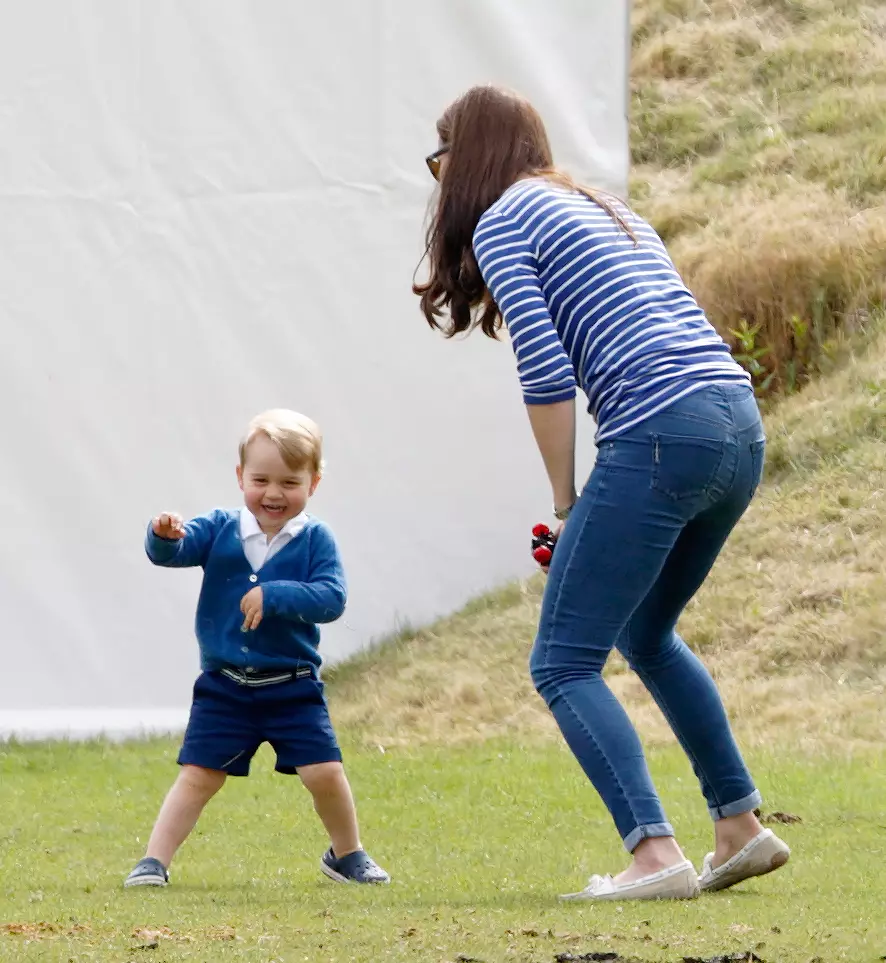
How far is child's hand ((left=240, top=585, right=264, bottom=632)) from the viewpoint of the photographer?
3.80 meters

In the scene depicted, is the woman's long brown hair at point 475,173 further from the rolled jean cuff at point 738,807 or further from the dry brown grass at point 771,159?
the dry brown grass at point 771,159

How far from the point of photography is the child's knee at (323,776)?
13.2 feet

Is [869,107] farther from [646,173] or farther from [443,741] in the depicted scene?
[443,741]

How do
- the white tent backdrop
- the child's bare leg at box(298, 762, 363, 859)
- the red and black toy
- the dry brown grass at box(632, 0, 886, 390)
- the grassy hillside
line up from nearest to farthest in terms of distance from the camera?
the red and black toy, the child's bare leg at box(298, 762, 363, 859), the grassy hillside, the white tent backdrop, the dry brown grass at box(632, 0, 886, 390)

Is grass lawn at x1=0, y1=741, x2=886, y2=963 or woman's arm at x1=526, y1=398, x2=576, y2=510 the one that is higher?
woman's arm at x1=526, y1=398, x2=576, y2=510

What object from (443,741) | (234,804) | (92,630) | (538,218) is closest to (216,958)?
(538,218)

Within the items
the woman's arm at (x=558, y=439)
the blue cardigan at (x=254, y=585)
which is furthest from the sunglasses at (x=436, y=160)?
the blue cardigan at (x=254, y=585)

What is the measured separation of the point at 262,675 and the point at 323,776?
28 centimetres

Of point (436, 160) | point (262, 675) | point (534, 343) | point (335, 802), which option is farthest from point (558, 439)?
point (335, 802)

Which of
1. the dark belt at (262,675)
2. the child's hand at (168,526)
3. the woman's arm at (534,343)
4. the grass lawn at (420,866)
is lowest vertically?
the grass lawn at (420,866)

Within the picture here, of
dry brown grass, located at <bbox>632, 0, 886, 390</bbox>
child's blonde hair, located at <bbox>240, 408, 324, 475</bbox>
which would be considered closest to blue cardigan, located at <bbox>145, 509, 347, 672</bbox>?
child's blonde hair, located at <bbox>240, 408, 324, 475</bbox>

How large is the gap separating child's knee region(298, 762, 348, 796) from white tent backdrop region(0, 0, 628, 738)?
3247mm

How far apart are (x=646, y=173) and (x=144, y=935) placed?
7.41 meters

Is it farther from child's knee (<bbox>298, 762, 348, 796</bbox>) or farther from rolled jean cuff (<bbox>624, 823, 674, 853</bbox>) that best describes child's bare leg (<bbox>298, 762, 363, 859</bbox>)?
rolled jean cuff (<bbox>624, 823, 674, 853</bbox>)
